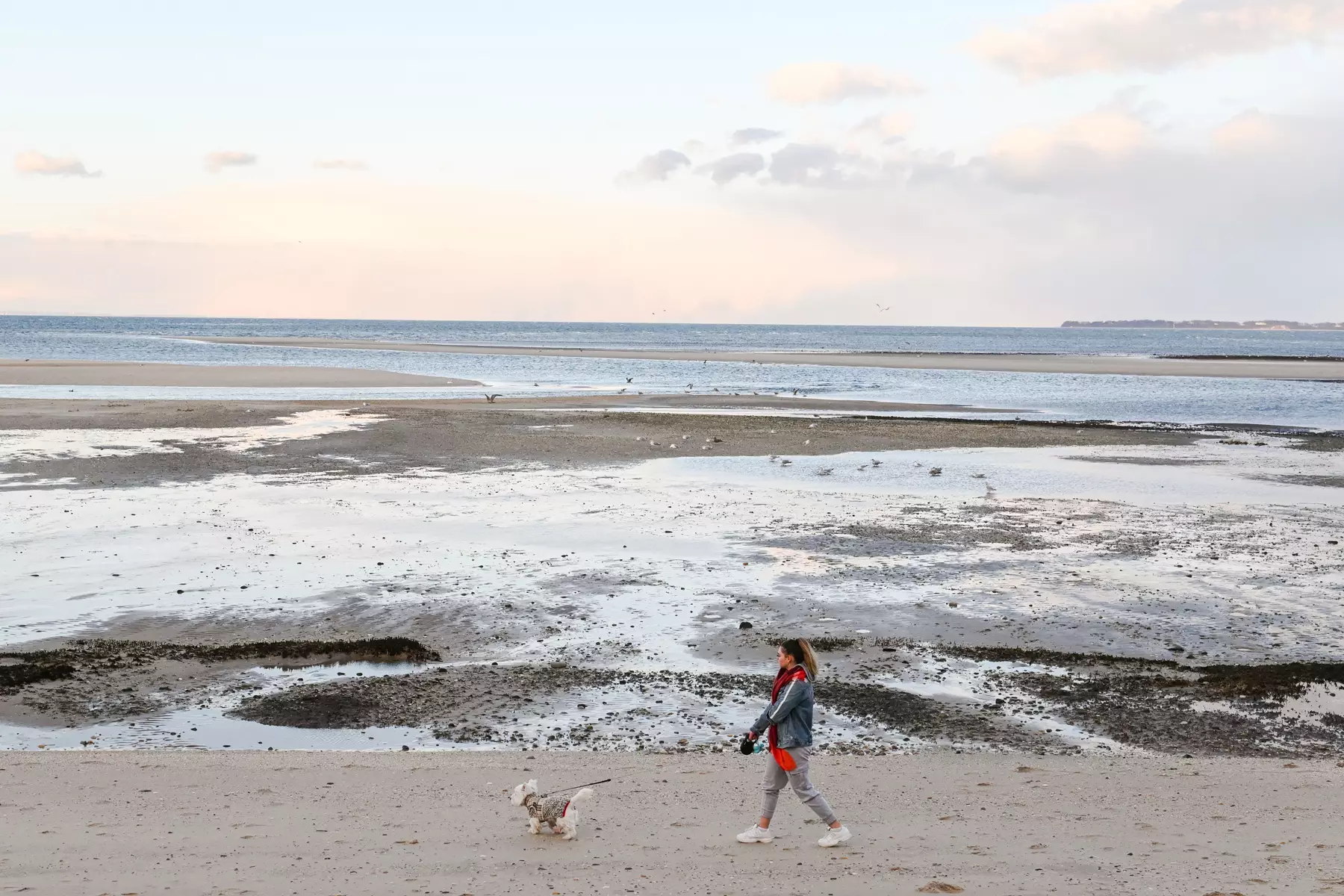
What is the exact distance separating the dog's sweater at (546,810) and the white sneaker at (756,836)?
1.29 metres

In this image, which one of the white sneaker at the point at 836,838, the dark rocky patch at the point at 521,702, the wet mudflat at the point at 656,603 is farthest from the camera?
the wet mudflat at the point at 656,603

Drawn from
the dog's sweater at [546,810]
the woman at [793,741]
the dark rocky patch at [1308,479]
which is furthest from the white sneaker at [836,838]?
the dark rocky patch at [1308,479]

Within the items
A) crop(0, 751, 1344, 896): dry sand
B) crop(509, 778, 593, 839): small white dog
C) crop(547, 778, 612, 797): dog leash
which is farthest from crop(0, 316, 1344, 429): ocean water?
crop(509, 778, 593, 839): small white dog

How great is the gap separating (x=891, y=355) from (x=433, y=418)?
3398 inches

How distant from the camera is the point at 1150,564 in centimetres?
1859

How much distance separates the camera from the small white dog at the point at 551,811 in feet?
26.5

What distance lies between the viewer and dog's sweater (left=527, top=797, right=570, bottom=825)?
8086 mm

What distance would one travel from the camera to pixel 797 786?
830 centimetres

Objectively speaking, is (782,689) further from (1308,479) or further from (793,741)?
(1308,479)

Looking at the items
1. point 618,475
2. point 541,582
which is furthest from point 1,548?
point 618,475

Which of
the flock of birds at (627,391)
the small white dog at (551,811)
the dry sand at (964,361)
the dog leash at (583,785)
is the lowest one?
the dog leash at (583,785)

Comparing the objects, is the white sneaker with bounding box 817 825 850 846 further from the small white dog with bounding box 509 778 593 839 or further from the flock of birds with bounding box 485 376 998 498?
the flock of birds with bounding box 485 376 998 498

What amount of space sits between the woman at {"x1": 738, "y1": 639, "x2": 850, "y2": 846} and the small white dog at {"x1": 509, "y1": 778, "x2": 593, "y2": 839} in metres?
1.22

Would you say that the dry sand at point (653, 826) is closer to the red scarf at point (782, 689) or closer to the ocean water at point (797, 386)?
the red scarf at point (782, 689)
